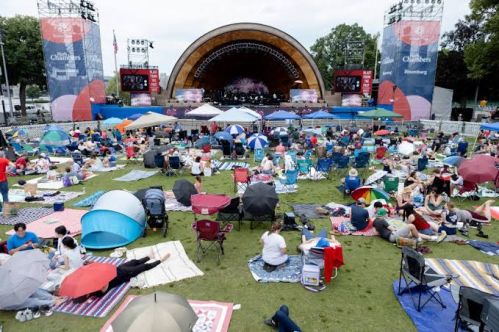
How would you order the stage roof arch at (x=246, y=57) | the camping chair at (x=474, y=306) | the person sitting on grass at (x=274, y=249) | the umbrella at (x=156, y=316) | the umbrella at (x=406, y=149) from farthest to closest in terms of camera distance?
the stage roof arch at (x=246, y=57), the umbrella at (x=406, y=149), the person sitting on grass at (x=274, y=249), the camping chair at (x=474, y=306), the umbrella at (x=156, y=316)

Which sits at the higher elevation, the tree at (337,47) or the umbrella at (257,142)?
the tree at (337,47)

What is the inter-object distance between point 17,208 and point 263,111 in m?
25.2

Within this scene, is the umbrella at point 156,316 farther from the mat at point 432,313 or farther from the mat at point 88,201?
the mat at point 88,201

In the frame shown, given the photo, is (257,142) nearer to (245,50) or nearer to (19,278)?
(19,278)

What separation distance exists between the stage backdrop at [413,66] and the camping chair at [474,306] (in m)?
30.9

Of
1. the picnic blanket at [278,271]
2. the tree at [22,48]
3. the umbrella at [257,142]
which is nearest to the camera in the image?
the picnic blanket at [278,271]

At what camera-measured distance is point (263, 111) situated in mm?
33000

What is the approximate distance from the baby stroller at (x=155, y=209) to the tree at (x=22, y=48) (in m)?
37.4

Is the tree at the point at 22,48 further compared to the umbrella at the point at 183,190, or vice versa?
the tree at the point at 22,48

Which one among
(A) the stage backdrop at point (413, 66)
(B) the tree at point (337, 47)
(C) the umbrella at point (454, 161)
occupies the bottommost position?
(C) the umbrella at point (454, 161)

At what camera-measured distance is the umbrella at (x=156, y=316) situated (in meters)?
3.85

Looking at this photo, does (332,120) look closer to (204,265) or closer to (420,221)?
(420,221)

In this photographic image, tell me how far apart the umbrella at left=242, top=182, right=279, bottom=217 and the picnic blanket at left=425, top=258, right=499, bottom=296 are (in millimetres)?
3643

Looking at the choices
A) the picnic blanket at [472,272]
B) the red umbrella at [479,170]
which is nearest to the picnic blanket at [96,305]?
the picnic blanket at [472,272]
